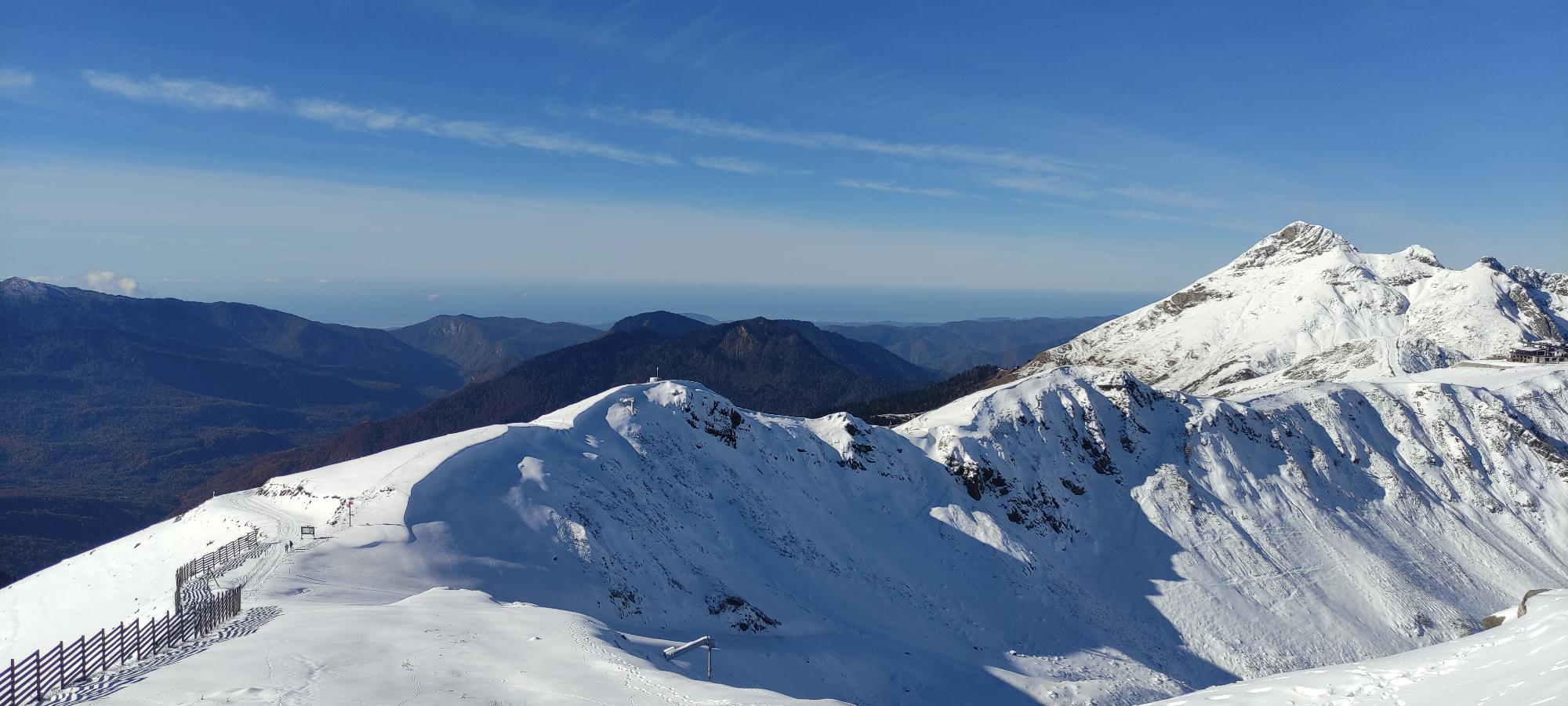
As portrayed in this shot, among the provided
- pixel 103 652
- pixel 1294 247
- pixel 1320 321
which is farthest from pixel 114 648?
pixel 1294 247

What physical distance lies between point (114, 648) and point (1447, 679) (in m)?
32.3

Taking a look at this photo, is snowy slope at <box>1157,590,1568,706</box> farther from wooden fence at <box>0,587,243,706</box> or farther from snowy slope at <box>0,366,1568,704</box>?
wooden fence at <box>0,587,243,706</box>

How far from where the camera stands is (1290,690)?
1559 cm

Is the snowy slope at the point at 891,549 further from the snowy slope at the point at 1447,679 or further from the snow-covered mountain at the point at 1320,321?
the snow-covered mountain at the point at 1320,321

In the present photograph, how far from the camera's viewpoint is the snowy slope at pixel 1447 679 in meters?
13.9

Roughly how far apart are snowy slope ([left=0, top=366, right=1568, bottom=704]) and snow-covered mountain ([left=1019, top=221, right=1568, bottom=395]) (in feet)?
97.2

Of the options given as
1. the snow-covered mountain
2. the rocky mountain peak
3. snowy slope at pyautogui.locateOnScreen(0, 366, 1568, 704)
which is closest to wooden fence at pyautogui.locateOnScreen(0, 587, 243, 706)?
snowy slope at pyautogui.locateOnScreen(0, 366, 1568, 704)

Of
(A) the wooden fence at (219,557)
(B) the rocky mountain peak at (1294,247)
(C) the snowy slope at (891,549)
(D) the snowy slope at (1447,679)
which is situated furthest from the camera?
(B) the rocky mountain peak at (1294,247)

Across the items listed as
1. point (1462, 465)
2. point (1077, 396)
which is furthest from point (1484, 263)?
point (1077, 396)

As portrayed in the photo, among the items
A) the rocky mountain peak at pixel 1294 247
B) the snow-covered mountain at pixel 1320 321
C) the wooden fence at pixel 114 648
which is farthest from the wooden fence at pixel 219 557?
the rocky mountain peak at pixel 1294 247

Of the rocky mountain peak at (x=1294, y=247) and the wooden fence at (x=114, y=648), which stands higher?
the rocky mountain peak at (x=1294, y=247)

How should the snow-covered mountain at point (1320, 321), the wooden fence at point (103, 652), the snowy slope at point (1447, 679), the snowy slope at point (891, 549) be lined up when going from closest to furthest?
1. the snowy slope at point (1447, 679)
2. the wooden fence at point (103, 652)
3. the snowy slope at point (891, 549)
4. the snow-covered mountain at point (1320, 321)

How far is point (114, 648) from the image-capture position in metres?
20.9

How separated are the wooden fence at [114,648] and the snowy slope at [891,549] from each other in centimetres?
172
